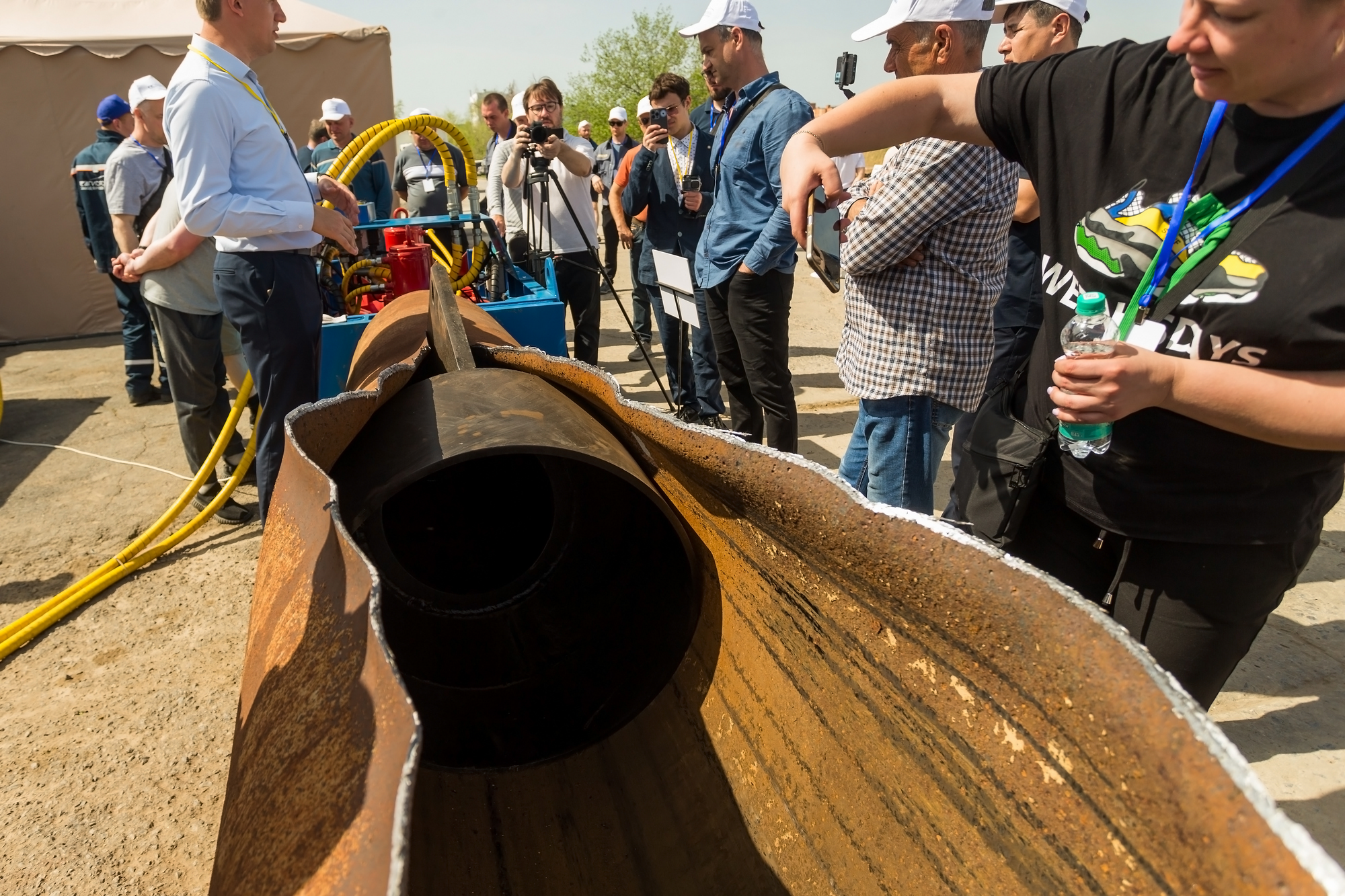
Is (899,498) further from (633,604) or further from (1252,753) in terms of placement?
(1252,753)

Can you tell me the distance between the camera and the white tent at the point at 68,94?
8836 millimetres

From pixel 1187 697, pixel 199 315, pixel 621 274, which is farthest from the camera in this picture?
pixel 621 274

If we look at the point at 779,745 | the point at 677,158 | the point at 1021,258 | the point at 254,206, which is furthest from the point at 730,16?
the point at 779,745

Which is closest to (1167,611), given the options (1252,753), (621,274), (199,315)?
(1252,753)

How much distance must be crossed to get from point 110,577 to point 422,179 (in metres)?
5.87

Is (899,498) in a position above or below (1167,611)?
below

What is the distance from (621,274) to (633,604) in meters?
10.2

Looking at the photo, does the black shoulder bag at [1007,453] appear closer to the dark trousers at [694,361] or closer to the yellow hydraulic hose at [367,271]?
the dark trousers at [694,361]

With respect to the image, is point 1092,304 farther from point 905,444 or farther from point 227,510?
point 227,510

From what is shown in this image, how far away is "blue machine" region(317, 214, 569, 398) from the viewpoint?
4.16 metres

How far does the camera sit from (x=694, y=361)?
5141 mm

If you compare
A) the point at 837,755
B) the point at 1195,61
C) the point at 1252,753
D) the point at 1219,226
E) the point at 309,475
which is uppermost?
the point at 1195,61

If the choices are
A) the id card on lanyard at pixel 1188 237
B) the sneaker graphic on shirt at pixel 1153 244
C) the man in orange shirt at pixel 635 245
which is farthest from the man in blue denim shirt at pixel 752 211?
the man in orange shirt at pixel 635 245

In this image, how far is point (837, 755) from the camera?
1.44 meters
